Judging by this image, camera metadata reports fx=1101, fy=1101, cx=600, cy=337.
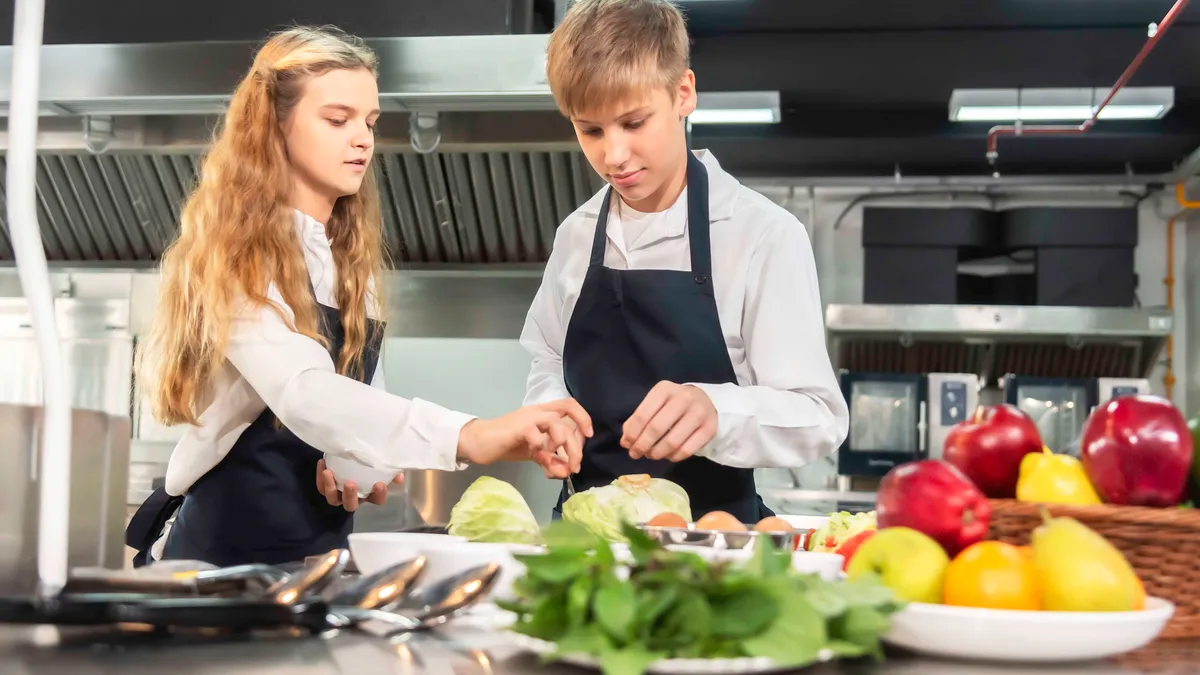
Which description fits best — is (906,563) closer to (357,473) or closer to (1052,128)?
(357,473)

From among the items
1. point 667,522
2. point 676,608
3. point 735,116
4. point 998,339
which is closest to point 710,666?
point 676,608

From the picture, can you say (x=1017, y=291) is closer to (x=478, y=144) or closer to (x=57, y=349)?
(x=478, y=144)

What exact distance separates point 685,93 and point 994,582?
1114mm

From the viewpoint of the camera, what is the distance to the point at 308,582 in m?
0.94

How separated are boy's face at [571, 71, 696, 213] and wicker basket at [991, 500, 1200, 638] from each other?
0.87 meters

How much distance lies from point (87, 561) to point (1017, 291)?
19.4 ft

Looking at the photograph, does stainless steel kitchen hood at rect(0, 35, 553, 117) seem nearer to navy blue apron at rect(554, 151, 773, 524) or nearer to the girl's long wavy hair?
the girl's long wavy hair

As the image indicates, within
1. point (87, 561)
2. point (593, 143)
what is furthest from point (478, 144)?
point (87, 561)

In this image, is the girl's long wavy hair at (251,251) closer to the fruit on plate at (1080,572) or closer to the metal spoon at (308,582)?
the metal spoon at (308,582)

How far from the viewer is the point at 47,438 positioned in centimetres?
82

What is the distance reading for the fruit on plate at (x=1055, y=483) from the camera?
0.91 m

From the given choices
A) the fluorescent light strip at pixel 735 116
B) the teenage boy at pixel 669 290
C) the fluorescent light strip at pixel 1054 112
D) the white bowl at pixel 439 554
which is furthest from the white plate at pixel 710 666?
the fluorescent light strip at pixel 1054 112

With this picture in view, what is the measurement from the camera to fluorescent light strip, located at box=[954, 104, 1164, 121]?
197 inches

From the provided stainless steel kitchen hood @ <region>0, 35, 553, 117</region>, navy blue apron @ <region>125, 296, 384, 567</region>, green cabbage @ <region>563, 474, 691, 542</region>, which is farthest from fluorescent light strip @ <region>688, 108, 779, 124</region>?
green cabbage @ <region>563, 474, 691, 542</region>
